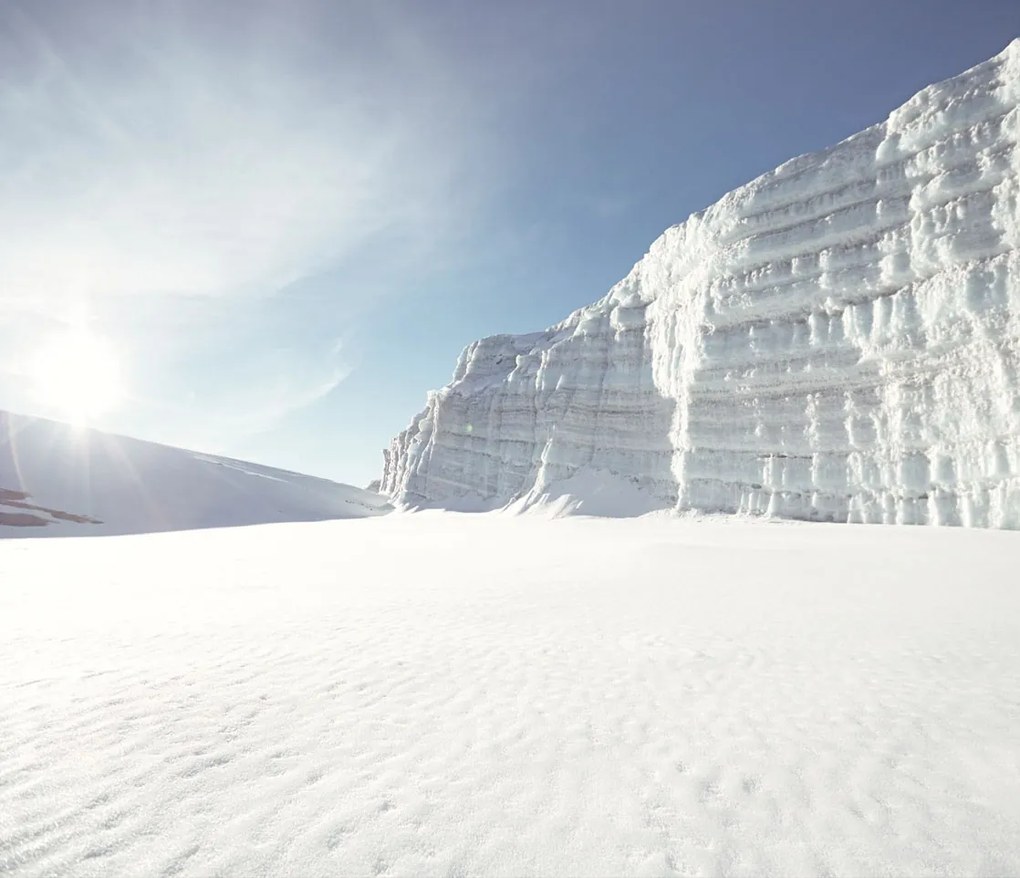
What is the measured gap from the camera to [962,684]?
5.36m

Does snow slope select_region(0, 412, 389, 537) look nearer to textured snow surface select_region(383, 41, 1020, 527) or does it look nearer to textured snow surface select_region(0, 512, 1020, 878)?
textured snow surface select_region(383, 41, 1020, 527)

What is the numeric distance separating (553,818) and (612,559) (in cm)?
1267

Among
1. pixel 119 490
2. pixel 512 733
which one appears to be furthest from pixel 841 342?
pixel 119 490

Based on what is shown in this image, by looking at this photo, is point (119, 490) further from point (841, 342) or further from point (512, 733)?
point (841, 342)

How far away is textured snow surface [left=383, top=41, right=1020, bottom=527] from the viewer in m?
18.3

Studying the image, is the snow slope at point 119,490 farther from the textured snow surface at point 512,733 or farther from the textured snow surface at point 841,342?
the textured snow surface at point 512,733

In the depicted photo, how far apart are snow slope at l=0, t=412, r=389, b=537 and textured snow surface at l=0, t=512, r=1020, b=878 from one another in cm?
2865

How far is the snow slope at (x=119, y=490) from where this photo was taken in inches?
1261

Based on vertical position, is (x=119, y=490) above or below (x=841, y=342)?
below

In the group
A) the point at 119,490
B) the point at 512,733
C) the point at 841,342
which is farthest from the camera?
the point at 119,490

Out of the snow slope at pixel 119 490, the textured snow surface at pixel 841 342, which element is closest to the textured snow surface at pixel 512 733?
the textured snow surface at pixel 841 342

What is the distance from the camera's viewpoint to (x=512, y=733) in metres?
4.27

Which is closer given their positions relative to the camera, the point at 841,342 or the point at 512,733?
the point at 512,733

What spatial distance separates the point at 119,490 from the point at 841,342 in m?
48.9
